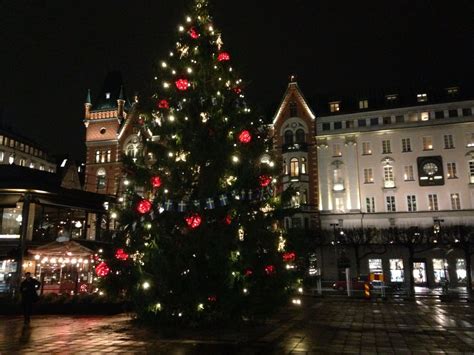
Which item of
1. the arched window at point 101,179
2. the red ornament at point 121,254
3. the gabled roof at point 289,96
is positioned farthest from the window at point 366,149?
the red ornament at point 121,254

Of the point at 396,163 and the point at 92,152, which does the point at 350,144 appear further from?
the point at 92,152

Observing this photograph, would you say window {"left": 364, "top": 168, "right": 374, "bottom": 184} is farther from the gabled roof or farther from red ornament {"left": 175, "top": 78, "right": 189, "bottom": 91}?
red ornament {"left": 175, "top": 78, "right": 189, "bottom": 91}

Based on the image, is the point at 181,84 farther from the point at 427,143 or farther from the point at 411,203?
the point at 427,143

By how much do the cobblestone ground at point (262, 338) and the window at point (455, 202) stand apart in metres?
34.7

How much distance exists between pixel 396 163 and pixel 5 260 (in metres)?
41.7

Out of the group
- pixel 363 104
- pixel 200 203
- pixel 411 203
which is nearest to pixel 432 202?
pixel 411 203

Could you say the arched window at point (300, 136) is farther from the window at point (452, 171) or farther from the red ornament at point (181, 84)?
the red ornament at point (181, 84)

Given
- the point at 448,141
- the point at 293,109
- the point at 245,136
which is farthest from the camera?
the point at 293,109

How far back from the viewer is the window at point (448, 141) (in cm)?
5028

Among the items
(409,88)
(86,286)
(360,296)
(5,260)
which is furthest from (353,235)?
(5,260)

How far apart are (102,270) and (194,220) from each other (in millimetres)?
3626

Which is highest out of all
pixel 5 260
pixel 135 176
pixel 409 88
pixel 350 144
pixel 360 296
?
pixel 409 88

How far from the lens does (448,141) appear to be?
50500 millimetres

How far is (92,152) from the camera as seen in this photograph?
60.1 m
